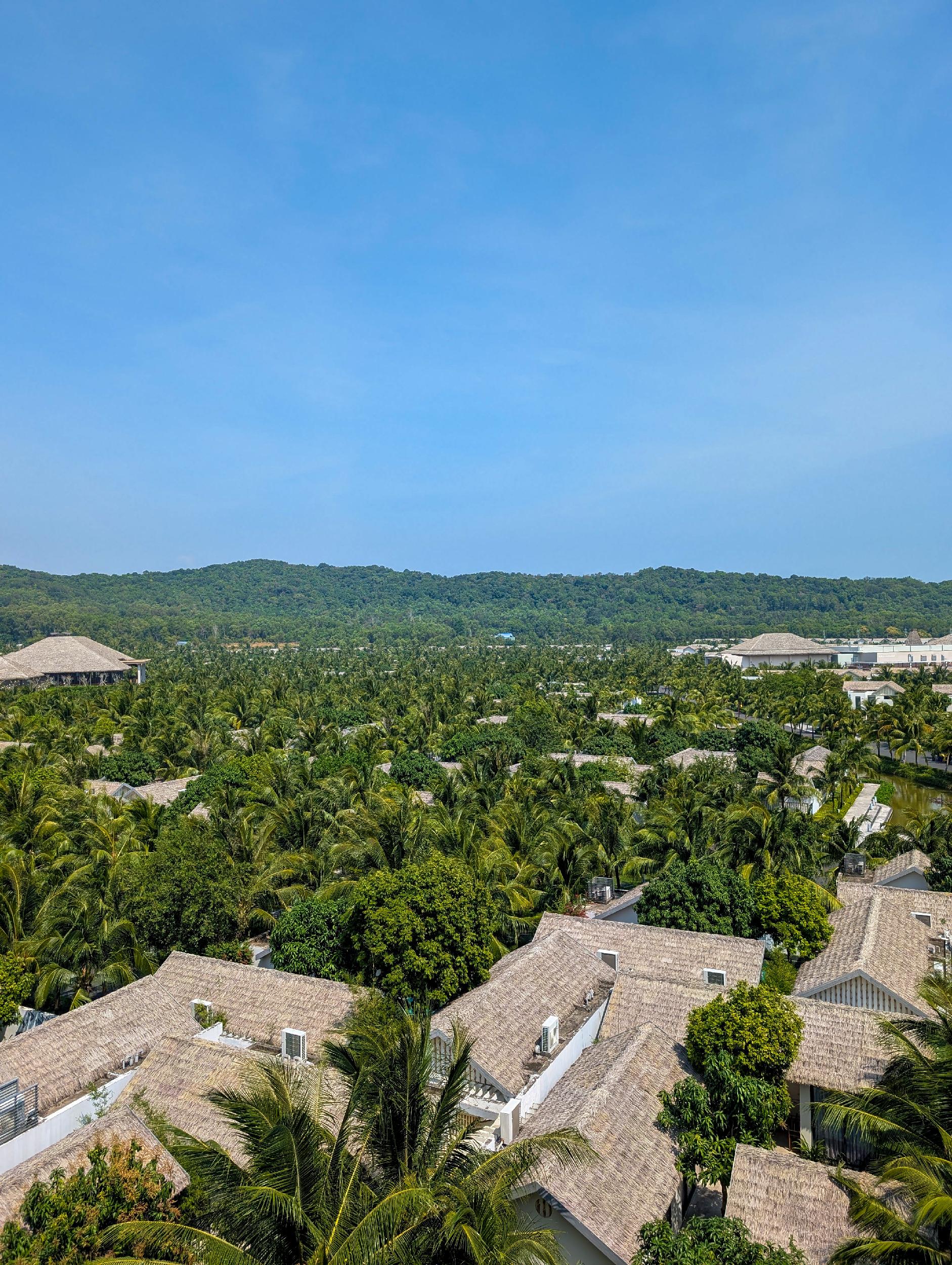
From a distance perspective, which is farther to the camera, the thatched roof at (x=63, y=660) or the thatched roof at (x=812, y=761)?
the thatched roof at (x=63, y=660)

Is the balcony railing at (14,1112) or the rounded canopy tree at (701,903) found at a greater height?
the rounded canopy tree at (701,903)

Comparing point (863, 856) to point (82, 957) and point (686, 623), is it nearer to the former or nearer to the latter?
point (82, 957)

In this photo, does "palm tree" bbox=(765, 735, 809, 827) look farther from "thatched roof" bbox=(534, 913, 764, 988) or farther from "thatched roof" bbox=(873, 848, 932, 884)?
"thatched roof" bbox=(534, 913, 764, 988)

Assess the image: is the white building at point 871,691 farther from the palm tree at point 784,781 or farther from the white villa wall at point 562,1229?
the white villa wall at point 562,1229

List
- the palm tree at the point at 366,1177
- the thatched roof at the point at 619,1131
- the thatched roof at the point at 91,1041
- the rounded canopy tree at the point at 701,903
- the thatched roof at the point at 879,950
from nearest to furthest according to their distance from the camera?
the palm tree at the point at 366,1177, the thatched roof at the point at 619,1131, the thatched roof at the point at 91,1041, the thatched roof at the point at 879,950, the rounded canopy tree at the point at 701,903

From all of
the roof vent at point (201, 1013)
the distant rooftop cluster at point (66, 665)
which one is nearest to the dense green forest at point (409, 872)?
the roof vent at point (201, 1013)

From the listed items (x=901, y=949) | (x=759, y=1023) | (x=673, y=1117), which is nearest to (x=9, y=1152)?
(x=673, y=1117)
